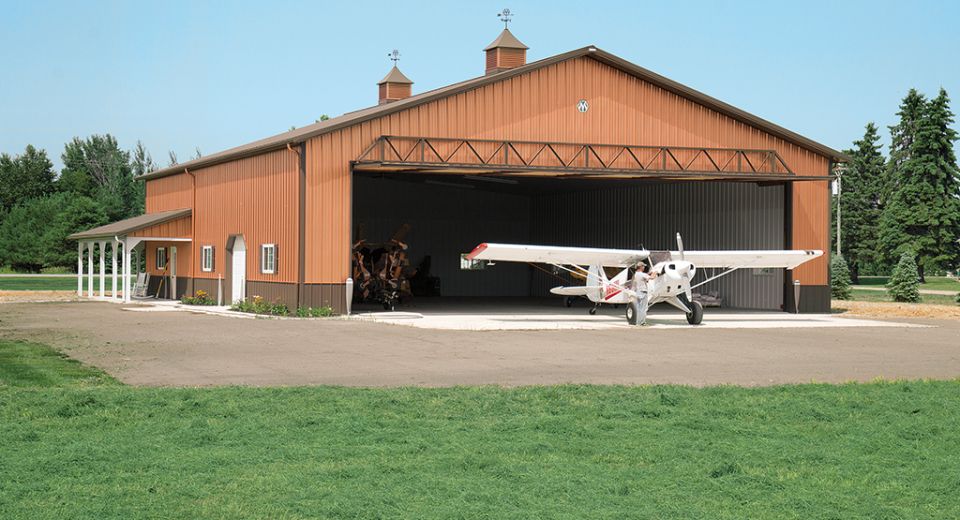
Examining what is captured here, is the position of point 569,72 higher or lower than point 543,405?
higher

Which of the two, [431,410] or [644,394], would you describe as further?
[644,394]

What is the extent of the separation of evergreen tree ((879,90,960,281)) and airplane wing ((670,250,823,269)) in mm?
35728

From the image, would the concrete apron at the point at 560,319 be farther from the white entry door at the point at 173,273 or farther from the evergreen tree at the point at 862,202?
the evergreen tree at the point at 862,202

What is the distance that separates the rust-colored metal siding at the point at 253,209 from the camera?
86.4 ft

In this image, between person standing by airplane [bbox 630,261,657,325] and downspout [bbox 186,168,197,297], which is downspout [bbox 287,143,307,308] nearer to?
person standing by airplane [bbox 630,261,657,325]

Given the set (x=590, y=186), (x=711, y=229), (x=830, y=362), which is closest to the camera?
(x=830, y=362)

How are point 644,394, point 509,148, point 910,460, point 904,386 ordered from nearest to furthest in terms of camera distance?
point 910,460
point 644,394
point 904,386
point 509,148

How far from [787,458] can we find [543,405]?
282 centimetres

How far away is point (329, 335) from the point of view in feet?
62.6

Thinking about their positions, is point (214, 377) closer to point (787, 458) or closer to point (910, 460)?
point (787, 458)

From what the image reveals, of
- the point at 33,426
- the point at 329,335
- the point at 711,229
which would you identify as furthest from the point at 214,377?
the point at 711,229

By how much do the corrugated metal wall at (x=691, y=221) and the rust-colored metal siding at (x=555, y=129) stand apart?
1227 millimetres

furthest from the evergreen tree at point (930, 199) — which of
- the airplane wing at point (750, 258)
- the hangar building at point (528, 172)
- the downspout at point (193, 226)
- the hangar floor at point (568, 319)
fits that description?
the downspout at point (193, 226)

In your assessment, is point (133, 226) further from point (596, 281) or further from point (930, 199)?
point (930, 199)
